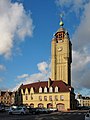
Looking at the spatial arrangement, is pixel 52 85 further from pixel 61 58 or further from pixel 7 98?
pixel 7 98

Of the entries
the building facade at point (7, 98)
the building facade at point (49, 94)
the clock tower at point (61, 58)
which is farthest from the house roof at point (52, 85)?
the clock tower at point (61, 58)

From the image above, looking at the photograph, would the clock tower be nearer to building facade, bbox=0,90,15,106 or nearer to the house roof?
building facade, bbox=0,90,15,106

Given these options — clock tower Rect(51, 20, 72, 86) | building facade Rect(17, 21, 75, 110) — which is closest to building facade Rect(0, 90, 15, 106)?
building facade Rect(17, 21, 75, 110)

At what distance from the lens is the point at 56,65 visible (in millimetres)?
127625

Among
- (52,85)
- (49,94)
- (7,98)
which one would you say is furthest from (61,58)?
(49,94)

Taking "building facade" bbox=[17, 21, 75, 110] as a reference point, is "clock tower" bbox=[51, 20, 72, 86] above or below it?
above

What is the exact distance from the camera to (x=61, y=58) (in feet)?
422

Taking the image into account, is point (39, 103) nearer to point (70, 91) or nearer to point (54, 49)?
point (70, 91)

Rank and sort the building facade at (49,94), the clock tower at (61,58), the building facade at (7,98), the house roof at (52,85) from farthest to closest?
the clock tower at (61,58), the building facade at (7,98), the house roof at (52,85), the building facade at (49,94)

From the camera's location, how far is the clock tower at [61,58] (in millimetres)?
124188

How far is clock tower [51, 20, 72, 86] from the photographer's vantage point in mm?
124188

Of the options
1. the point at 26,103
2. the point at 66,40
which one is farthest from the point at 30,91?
the point at 66,40

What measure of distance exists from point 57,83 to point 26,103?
14269 mm

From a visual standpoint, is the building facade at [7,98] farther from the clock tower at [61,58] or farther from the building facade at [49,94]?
the clock tower at [61,58]
